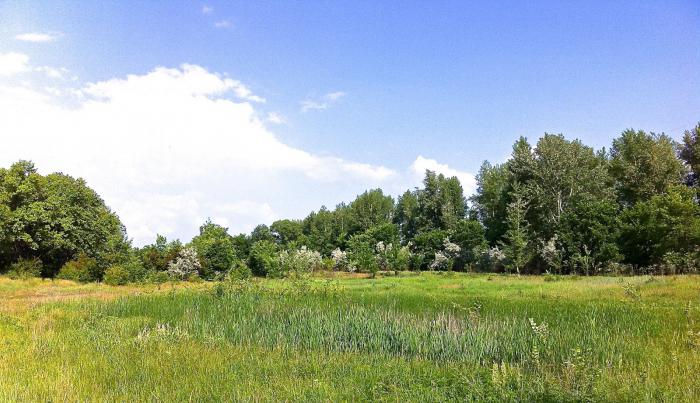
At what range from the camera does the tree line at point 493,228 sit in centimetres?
3809

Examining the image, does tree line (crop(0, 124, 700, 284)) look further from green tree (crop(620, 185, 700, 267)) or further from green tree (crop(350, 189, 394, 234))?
green tree (crop(350, 189, 394, 234))

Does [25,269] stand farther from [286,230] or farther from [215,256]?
[286,230]

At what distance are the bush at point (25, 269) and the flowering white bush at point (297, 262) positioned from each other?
21.2 meters

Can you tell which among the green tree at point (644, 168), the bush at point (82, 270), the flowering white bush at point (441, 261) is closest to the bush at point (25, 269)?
the bush at point (82, 270)

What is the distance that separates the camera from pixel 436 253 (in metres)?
→ 57.6

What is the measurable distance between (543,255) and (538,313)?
35524 mm

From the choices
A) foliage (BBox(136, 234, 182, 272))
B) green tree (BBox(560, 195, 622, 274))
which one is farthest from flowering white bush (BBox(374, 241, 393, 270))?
foliage (BBox(136, 234, 182, 272))

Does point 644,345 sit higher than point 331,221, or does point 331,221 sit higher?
point 331,221

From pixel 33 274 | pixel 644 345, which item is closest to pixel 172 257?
pixel 33 274

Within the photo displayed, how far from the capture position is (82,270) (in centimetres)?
3762

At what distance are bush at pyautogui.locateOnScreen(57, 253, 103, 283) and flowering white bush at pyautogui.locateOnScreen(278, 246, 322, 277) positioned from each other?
16.3 m

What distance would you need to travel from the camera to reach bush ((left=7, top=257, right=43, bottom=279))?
3659cm

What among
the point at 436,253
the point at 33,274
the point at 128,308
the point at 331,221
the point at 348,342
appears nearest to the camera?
the point at 348,342

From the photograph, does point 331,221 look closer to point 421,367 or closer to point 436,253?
point 436,253
